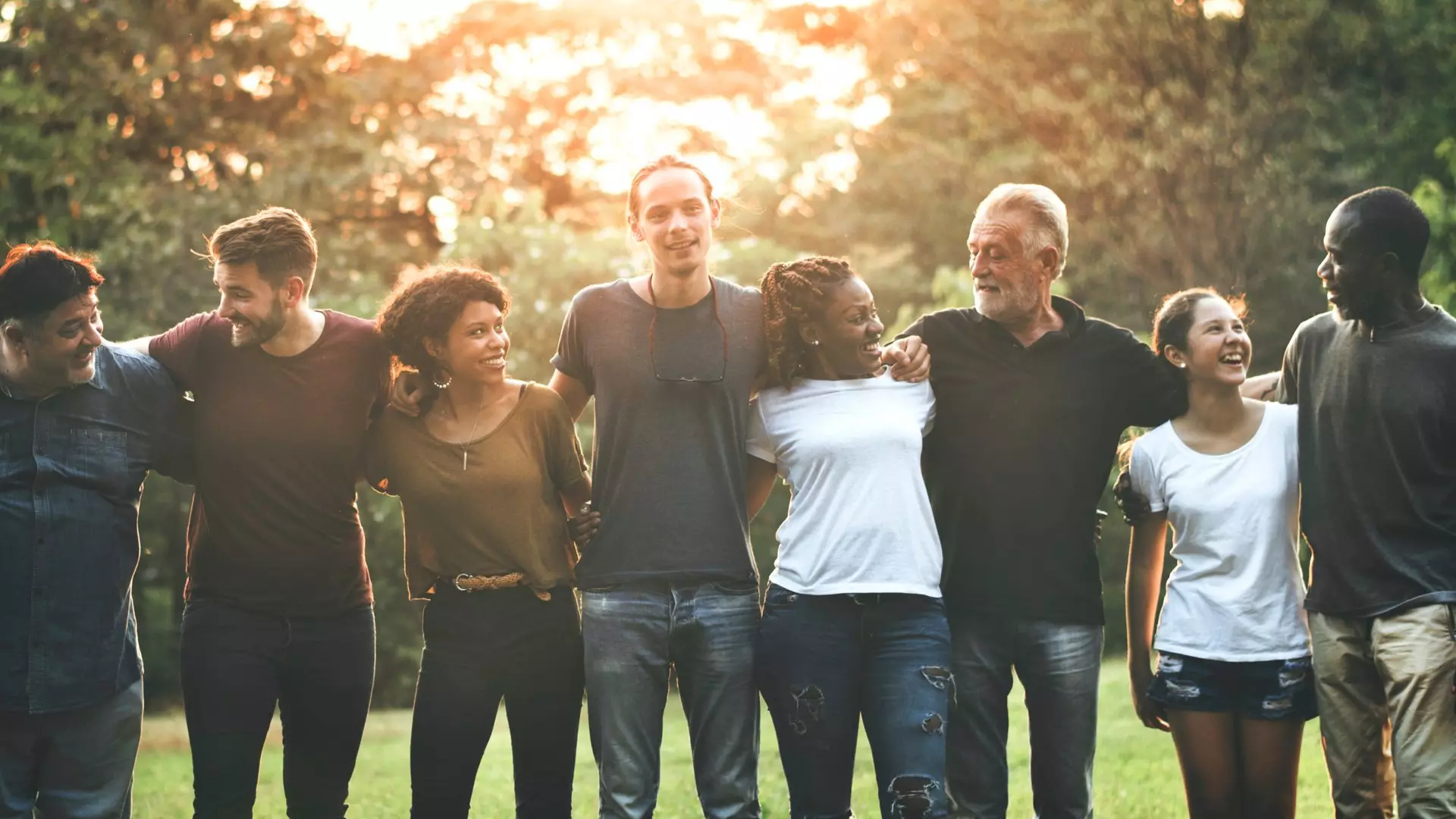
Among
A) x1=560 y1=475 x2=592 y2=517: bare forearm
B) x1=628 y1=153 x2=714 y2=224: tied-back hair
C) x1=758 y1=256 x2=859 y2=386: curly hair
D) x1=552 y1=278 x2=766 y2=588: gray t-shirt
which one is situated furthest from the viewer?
x1=628 y1=153 x2=714 y2=224: tied-back hair

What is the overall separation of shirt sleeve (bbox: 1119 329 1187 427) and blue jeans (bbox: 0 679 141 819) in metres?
3.28

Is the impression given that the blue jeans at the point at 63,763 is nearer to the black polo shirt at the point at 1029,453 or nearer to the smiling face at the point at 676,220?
the smiling face at the point at 676,220

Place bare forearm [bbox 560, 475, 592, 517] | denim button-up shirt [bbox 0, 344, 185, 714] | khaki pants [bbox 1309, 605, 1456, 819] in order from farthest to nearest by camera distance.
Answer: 1. bare forearm [bbox 560, 475, 592, 517]
2. khaki pants [bbox 1309, 605, 1456, 819]
3. denim button-up shirt [bbox 0, 344, 185, 714]

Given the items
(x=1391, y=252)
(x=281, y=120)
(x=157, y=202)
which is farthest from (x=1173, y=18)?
(x=1391, y=252)

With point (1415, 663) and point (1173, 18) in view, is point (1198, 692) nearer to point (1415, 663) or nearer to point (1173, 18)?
point (1415, 663)

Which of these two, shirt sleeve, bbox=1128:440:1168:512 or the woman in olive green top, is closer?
the woman in olive green top

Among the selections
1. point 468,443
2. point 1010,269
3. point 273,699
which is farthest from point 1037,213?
point 273,699

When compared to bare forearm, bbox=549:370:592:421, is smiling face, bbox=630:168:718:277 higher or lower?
higher

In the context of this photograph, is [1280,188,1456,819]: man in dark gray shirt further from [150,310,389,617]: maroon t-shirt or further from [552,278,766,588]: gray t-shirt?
[150,310,389,617]: maroon t-shirt

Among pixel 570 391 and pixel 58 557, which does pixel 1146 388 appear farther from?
pixel 58 557

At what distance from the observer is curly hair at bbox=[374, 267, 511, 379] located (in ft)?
15.2

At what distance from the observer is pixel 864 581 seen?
4352 millimetres

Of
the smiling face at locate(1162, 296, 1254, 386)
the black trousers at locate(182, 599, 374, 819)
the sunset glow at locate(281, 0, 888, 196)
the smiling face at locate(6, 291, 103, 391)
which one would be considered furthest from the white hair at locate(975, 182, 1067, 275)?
the sunset glow at locate(281, 0, 888, 196)

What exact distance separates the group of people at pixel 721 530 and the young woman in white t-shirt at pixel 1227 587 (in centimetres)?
1
